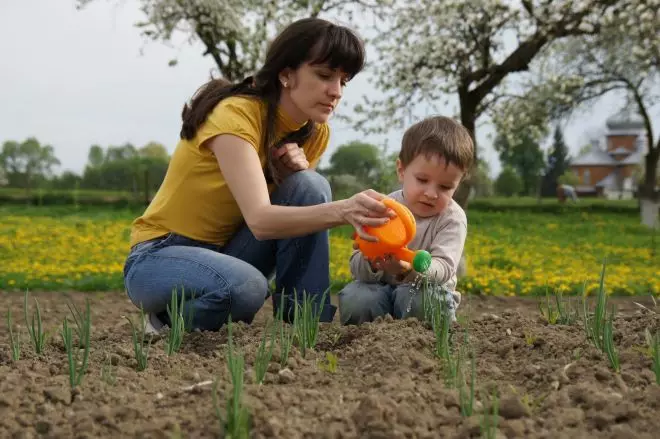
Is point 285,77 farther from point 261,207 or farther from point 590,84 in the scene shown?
point 590,84

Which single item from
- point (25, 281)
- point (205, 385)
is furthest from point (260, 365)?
point (25, 281)

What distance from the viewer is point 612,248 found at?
1098 cm

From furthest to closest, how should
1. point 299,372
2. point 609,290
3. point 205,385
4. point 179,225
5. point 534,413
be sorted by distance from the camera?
point 609,290, point 179,225, point 299,372, point 205,385, point 534,413

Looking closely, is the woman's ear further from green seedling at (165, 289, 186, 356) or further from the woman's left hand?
green seedling at (165, 289, 186, 356)

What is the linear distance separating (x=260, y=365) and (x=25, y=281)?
502 centimetres

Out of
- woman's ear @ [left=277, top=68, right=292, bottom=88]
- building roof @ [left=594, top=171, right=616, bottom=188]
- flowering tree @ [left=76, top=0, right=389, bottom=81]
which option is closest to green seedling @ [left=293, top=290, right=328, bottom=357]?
woman's ear @ [left=277, top=68, right=292, bottom=88]

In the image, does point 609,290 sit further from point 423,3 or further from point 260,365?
point 423,3

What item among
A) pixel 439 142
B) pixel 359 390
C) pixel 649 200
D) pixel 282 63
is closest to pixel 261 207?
pixel 282 63

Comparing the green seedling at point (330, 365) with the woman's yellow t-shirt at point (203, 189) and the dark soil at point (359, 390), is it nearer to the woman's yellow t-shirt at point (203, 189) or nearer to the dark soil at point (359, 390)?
the dark soil at point (359, 390)

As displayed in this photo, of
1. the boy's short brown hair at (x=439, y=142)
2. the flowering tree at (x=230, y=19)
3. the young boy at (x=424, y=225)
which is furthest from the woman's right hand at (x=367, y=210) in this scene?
the flowering tree at (x=230, y=19)

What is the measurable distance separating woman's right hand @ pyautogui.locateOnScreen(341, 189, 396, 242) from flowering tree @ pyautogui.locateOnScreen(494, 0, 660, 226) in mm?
14056

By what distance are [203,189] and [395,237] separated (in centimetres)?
98

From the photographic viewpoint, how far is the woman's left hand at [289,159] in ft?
11.5

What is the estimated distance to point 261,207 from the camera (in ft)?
9.74
